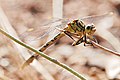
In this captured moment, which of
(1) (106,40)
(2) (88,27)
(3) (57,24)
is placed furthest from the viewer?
(1) (106,40)

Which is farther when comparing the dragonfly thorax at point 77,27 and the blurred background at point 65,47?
the blurred background at point 65,47

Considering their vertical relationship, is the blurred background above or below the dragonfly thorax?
below

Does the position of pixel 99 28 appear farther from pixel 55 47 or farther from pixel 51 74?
pixel 51 74

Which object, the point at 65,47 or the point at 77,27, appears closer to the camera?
the point at 77,27

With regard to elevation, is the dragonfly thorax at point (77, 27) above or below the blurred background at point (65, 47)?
→ above

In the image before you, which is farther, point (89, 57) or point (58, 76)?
point (89, 57)

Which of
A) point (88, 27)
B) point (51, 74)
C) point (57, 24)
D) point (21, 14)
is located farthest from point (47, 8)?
point (88, 27)

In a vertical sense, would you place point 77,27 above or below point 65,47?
above

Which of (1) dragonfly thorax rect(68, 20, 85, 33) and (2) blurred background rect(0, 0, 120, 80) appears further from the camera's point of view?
(2) blurred background rect(0, 0, 120, 80)
